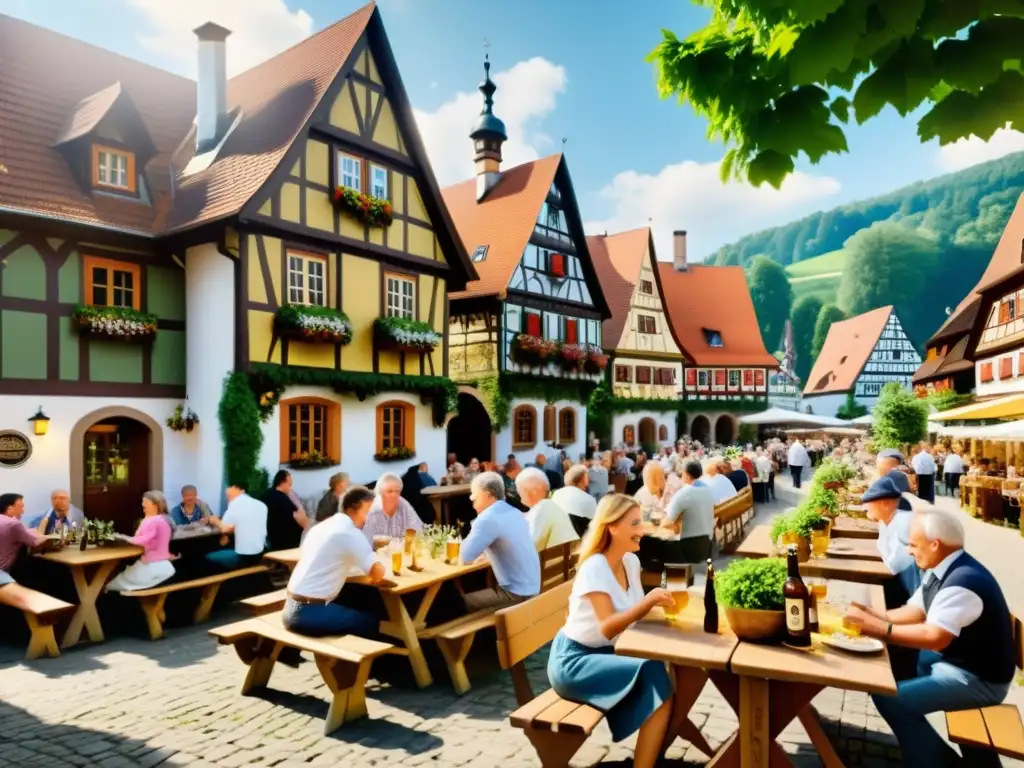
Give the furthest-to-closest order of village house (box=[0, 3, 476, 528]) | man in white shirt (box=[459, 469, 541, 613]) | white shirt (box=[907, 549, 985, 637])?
village house (box=[0, 3, 476, 528]), man in white shirt (box=[459, 469, 541, 613]), white shirt (box=[907, 549, 985, 637])

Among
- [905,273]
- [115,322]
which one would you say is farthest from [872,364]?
[115,322]

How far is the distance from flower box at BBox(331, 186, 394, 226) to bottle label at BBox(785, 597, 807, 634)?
12.6m

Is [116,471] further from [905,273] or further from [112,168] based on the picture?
[905,273]

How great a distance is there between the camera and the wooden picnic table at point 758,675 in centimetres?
341

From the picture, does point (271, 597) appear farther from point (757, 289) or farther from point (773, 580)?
point (757, 289)

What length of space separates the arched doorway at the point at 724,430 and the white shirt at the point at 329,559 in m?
38.1

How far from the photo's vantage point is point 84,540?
8133 millimetres

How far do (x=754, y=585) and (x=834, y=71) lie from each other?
7.94 ft

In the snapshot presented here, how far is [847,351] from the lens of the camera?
54.1 metres

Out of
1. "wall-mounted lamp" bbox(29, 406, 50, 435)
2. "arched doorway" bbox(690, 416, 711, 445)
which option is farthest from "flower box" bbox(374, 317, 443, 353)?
"arched doorway" bbox(690, 416, 711, 445)

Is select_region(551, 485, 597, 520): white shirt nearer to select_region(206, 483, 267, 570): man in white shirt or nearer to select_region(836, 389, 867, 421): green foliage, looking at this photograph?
select_region(206, 483, 267, 570): man in white shirt

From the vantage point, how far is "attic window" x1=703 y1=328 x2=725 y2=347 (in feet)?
136

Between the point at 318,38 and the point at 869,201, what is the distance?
16618 cm

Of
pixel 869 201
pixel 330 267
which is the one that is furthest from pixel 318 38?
pixel 869 201
